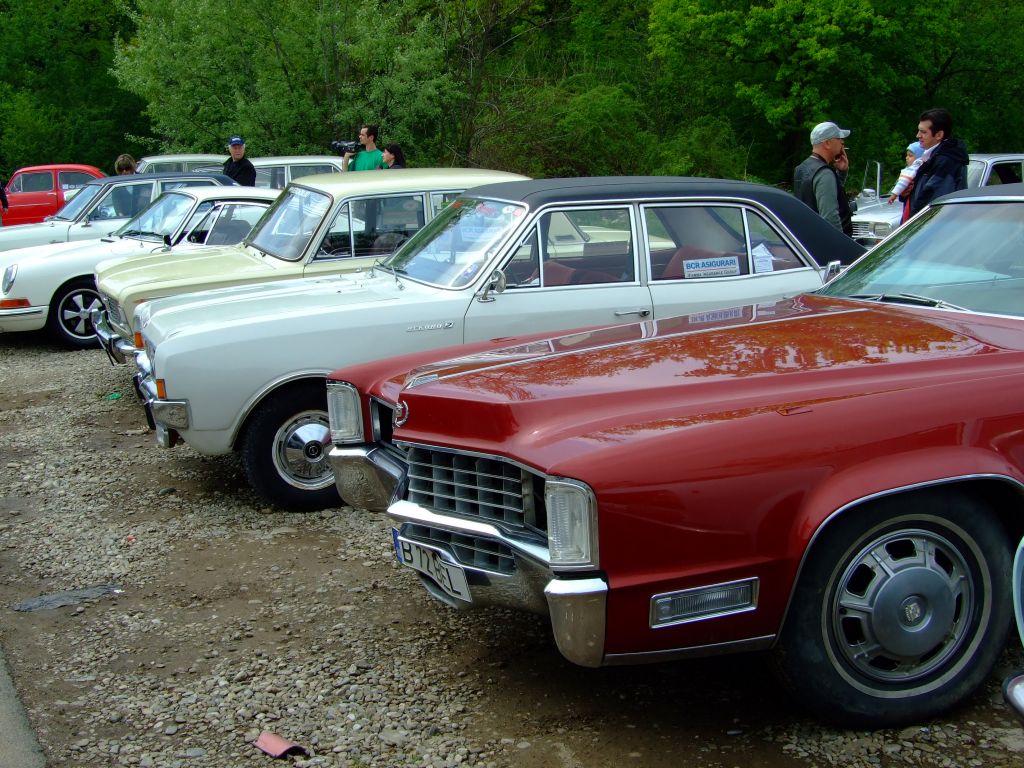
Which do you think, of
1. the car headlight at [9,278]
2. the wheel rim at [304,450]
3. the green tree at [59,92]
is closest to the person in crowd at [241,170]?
the car headlight at [9,278]

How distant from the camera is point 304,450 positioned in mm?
5949

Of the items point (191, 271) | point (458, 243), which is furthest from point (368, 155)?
point (458, 243)

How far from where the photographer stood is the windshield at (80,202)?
13305 mm

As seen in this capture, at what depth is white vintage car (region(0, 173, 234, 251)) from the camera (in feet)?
42.4

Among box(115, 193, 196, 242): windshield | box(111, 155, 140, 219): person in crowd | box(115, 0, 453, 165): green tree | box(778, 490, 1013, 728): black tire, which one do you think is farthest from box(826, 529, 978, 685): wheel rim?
box(115, 0, 453, 165): green tree

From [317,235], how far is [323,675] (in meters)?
4.19

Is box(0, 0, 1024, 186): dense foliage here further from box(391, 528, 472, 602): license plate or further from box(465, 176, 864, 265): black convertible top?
box(391, 528, 472, 602): license plate

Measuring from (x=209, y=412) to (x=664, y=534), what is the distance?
11.0ft

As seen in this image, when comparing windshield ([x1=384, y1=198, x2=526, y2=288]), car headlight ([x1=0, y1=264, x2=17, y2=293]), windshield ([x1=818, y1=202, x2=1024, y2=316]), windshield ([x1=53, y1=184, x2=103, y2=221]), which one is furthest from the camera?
windshield ([x1=53, y1=184, x2=103, y2=221])

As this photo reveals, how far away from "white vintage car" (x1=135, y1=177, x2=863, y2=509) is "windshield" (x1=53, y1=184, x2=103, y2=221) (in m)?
7.55

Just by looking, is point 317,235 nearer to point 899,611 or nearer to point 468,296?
point 468,296

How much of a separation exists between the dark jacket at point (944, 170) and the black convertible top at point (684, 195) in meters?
1.56

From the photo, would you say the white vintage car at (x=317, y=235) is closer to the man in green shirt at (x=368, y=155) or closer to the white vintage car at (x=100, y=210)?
the man in green shirt at (x=368, y=155)

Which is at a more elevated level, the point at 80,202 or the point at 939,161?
the point at 939,161
